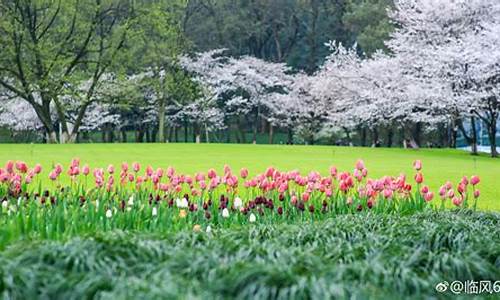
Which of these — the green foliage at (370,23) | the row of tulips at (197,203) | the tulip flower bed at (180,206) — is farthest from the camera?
the green foliage at (370,23)

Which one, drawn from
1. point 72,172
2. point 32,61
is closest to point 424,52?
point 32,61

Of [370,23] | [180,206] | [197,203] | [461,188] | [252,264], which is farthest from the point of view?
[370,23]

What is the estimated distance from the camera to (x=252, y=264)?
3076 millimetres

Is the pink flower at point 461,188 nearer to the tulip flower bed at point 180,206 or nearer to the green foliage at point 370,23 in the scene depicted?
the tulip flower bed at point 180,206

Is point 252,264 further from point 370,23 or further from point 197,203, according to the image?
point 370,23

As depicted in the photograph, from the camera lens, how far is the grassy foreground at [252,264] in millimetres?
2777

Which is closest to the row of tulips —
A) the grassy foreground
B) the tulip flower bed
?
the tulip flower bed

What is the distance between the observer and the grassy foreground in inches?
109

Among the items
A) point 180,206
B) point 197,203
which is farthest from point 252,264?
point 197,203

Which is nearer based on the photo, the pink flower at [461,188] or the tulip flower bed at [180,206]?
the tulip flower bed at [180,206]

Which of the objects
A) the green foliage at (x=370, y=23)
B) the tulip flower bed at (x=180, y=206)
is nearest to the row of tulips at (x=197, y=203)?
the tulip flower bed at (x=180, y=206)

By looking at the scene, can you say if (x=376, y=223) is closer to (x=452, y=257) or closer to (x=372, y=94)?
(x=452, y=257)

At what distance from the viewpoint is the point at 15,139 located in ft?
136

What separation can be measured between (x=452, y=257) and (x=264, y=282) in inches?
50.5
